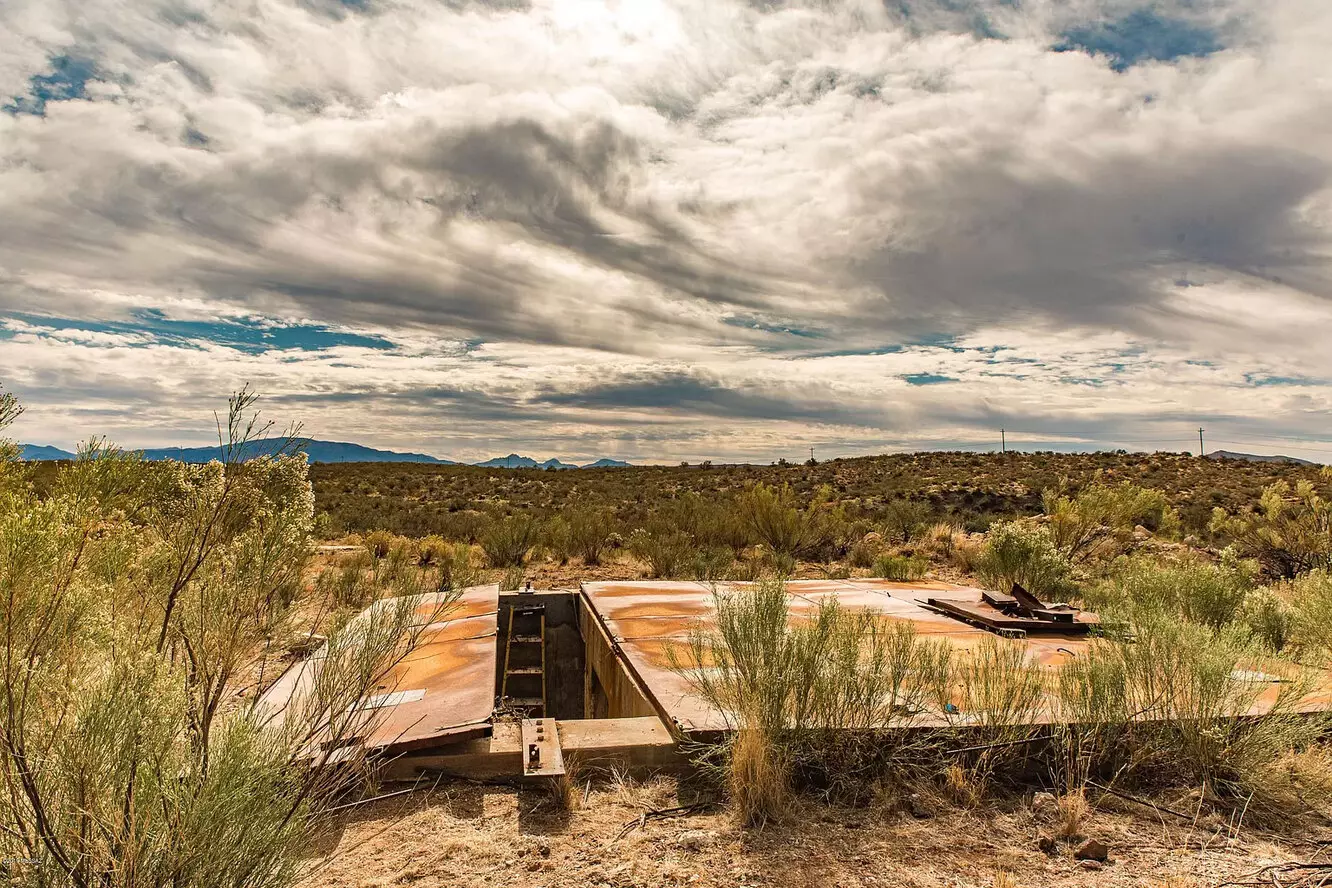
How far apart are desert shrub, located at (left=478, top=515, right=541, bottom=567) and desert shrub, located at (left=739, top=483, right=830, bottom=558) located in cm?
503

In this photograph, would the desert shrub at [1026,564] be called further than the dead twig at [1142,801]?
Yes

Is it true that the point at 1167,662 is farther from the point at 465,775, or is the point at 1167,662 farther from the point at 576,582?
the point at 576,582

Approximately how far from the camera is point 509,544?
15.5 m

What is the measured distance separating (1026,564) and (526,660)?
7526 millimetres

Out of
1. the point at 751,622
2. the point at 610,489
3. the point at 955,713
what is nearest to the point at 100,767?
the point at 751,622

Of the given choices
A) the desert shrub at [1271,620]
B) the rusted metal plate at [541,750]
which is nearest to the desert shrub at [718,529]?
the desert shrub at [1271,620]

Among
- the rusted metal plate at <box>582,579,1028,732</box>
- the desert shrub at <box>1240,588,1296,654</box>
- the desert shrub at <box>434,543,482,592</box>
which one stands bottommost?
the desert shrub at <box>434,543,482,592</box>

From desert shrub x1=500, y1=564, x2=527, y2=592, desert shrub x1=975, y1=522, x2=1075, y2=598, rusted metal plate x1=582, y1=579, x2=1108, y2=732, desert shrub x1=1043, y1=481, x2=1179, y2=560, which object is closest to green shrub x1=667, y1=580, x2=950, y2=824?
rusted metal plate x1=582, y1=579, x2=1108, y2=732

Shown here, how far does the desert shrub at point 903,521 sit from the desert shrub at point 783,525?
2660mm

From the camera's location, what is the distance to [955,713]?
4609mm

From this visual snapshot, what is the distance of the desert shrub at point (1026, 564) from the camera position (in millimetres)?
10875

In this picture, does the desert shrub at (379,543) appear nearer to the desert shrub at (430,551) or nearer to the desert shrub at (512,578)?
the desert shrub at (430,551)

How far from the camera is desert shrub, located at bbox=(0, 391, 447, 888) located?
245cm

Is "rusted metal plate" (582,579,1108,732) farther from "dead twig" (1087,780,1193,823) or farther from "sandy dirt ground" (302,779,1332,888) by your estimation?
"dead twig" (1087,780,1193,823)
